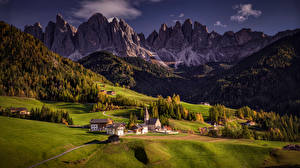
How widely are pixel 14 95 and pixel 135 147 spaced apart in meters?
132

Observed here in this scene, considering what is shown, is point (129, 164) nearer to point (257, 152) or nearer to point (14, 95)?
point (257, 152)

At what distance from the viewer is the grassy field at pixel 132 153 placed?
162ft

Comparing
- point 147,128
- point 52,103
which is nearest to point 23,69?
point 52,103

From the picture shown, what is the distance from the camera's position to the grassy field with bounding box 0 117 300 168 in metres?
49.4

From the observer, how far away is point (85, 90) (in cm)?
18462

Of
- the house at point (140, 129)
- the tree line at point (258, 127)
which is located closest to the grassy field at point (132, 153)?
the house at point (140, 129)

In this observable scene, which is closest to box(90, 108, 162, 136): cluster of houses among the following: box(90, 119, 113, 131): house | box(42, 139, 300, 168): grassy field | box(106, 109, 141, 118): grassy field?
box(90, 119, 113, 131): house

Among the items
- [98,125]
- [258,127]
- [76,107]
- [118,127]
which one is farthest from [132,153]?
[258,127]

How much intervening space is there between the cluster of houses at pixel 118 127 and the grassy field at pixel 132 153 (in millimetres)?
15211

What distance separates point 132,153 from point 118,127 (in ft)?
84.5

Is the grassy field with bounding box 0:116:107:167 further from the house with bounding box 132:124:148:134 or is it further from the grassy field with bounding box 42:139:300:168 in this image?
the house with bounding box 132:124:148:134

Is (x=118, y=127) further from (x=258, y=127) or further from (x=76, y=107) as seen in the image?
(x=258, y=127)

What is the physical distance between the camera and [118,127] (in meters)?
83.1

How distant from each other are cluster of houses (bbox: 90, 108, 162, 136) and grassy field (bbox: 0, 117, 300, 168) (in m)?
15.2
